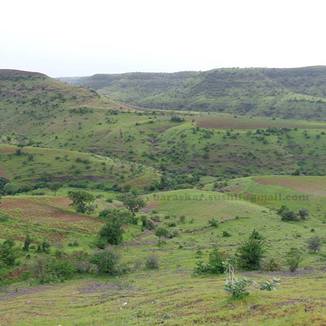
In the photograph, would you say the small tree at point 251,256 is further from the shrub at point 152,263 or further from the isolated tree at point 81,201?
the isolated tree at point 81,201

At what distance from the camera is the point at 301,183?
102 m

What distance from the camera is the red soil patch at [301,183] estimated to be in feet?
318

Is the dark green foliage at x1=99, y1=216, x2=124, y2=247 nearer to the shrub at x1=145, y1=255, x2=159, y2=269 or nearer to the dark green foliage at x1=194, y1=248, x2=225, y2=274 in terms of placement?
the shrub at x1=145, y1=255, x2=159, y2=269

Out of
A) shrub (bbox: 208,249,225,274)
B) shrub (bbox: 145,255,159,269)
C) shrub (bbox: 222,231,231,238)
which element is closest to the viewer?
shrub (bbox: 208,249,225,274)

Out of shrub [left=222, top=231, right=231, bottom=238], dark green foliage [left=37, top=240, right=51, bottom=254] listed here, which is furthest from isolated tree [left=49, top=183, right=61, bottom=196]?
dark green foliage [left=37, top=240, right=51, bottom=254]

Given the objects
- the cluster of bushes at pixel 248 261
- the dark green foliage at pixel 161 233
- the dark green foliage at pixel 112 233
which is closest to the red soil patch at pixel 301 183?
the dark green foliage at pixel 161 233

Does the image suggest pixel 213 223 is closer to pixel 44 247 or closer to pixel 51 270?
pixel 44 247

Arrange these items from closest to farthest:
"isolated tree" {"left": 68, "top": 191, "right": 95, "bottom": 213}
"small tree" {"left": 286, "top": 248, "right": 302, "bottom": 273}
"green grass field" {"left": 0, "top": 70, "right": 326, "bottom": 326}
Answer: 1. "green grass field" {"left": 0, "top": 70, "right": 326, "bottom": 326}
2. "small tree" {"left": 286, "top": 248, "right": 302, "bottom": 273}
3. "isolated tree" {"left": 68, "top": 191, "right": 95, "bottom": 213}

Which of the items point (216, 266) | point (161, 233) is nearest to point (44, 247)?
point (161, 233)

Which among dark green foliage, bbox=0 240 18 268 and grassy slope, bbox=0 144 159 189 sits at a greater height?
dark green foliage, bbox=0 240 18 268

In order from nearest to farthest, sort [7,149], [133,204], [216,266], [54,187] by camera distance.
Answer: [216,266], [133,204], [54,187], [7,149]

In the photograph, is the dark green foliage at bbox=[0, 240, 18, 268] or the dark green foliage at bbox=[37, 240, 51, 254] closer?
the dark green foliage at bbox=[0, 240, 18, 268]

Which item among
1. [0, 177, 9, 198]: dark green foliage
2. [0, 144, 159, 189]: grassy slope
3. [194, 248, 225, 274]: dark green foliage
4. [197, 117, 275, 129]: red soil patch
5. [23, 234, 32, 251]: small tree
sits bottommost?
[0, 177, 9, 198]: dark green foliage

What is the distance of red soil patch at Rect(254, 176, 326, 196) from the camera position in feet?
318
